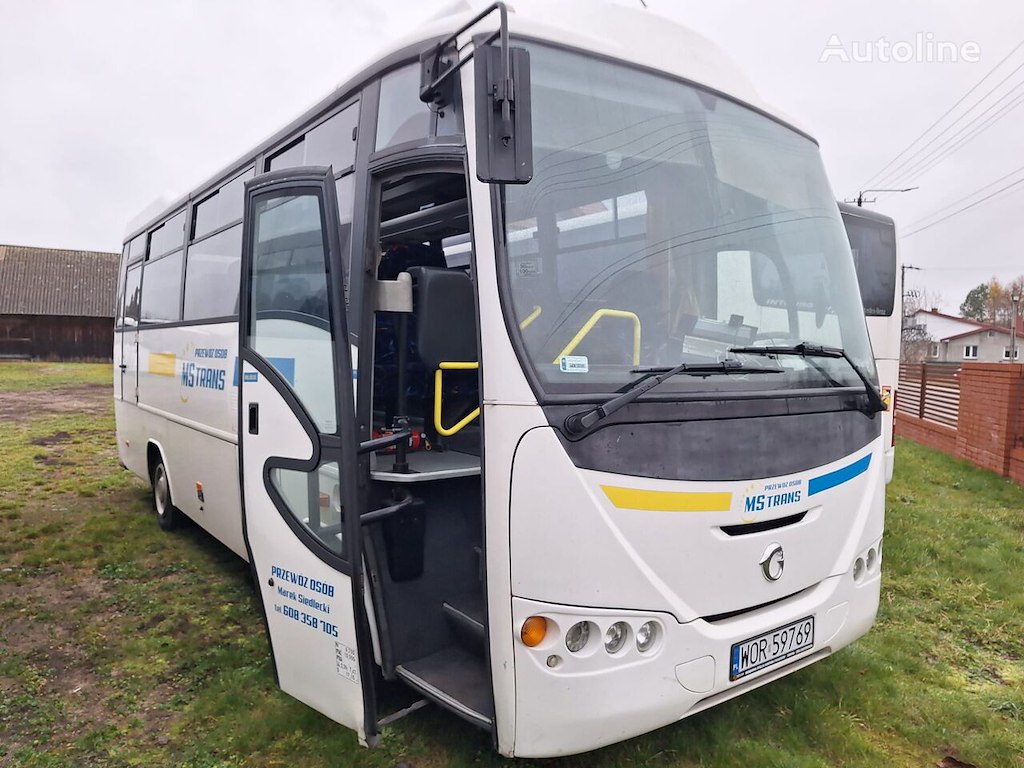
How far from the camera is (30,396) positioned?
71.1ft

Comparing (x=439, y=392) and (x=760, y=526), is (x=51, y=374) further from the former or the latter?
(x=760, y=526)

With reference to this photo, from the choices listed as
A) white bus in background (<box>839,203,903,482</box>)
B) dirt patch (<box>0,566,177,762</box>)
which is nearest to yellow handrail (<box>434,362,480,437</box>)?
dirt patch (<box>0,566,177,762</box>)

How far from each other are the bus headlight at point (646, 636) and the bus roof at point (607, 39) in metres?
2.24

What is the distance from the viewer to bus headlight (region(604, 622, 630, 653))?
268cm

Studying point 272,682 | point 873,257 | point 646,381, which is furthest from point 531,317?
point 873,257

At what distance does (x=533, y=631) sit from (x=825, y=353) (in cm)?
174

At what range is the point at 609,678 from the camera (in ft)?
8.69

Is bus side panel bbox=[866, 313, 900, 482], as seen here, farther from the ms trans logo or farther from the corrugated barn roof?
the corrugated barn roof

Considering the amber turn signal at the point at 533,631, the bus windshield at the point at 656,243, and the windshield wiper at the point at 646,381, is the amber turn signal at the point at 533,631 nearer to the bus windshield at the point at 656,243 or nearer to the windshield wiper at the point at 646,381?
the windshield wiper at the point at 646,381

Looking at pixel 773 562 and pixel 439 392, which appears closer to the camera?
pixel 773 562

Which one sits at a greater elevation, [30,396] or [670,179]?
[670,179]

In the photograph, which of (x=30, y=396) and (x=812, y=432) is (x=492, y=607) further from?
(x=30, y=396)

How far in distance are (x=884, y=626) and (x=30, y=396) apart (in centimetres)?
2358

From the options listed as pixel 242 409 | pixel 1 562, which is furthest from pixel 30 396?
pixel 242 409
